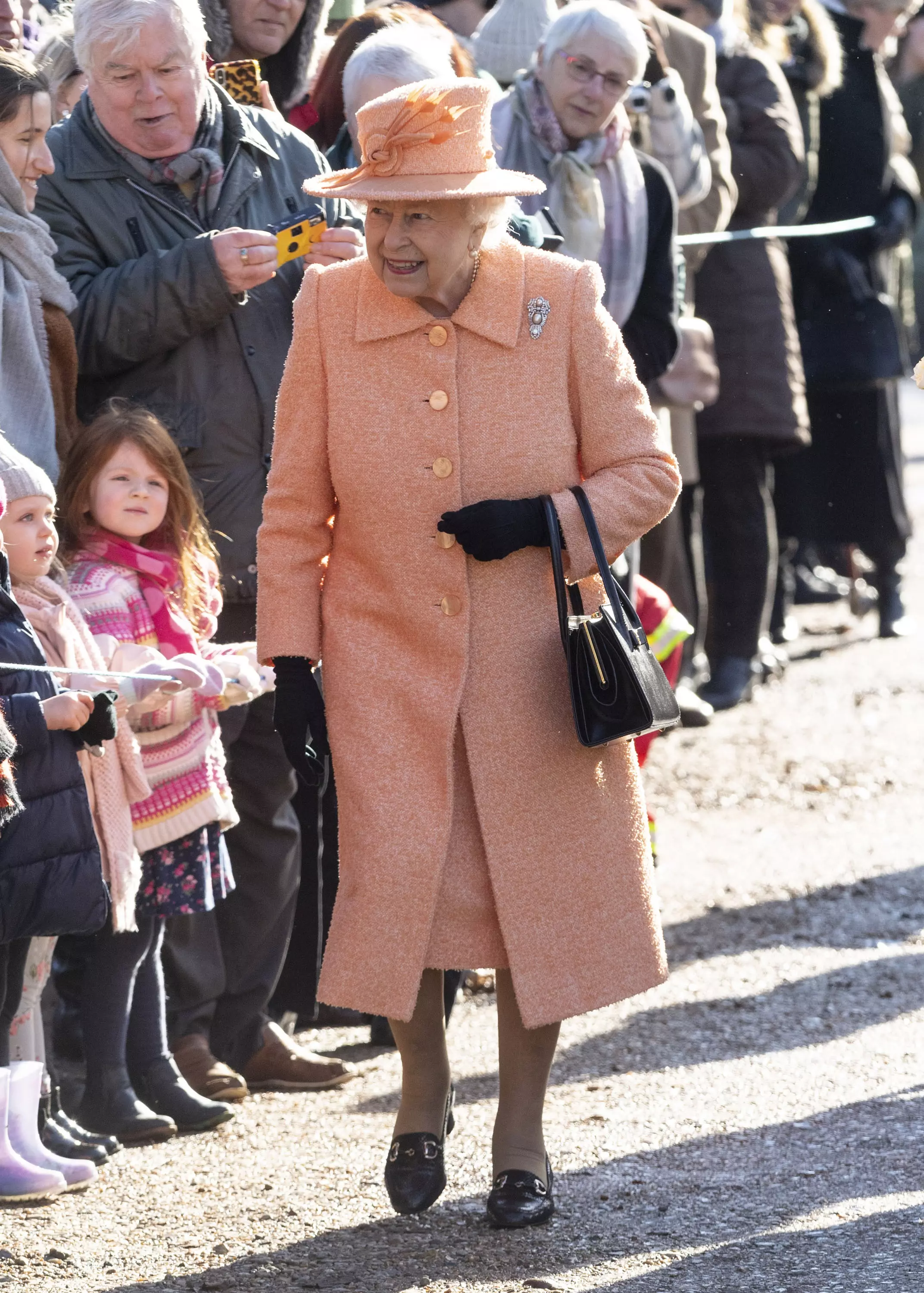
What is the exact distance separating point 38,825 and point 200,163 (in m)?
1.65

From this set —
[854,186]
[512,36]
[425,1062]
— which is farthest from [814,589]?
[425,1062]

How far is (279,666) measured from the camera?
4.27 m

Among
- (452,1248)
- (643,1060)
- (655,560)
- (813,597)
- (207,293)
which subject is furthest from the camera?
(813,597)

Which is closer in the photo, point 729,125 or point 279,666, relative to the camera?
point 279,666

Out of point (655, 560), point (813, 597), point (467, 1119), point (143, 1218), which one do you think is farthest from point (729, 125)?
point (143, 1218)

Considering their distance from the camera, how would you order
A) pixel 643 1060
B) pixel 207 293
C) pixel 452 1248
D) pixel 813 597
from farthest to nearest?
1. pixel 813 597
2. pixel 643 1060
3. pixel 207 293
4. pixel 452 1248

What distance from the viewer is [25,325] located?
4680 mm

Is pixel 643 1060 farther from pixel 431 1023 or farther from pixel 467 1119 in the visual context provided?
pixel 431 1023

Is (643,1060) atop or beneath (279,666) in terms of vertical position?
beneath

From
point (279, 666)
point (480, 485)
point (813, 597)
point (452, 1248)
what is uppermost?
point (480, 485)

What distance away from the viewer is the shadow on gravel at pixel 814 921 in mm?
6387

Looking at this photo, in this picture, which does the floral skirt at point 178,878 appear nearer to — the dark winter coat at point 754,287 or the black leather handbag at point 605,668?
the black leather handbag at point 605,668

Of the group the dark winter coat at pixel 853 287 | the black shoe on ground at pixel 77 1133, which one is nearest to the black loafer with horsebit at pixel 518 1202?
the black shoe on ground at pixel 77 1133

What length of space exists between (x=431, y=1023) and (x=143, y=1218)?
0.64 m
